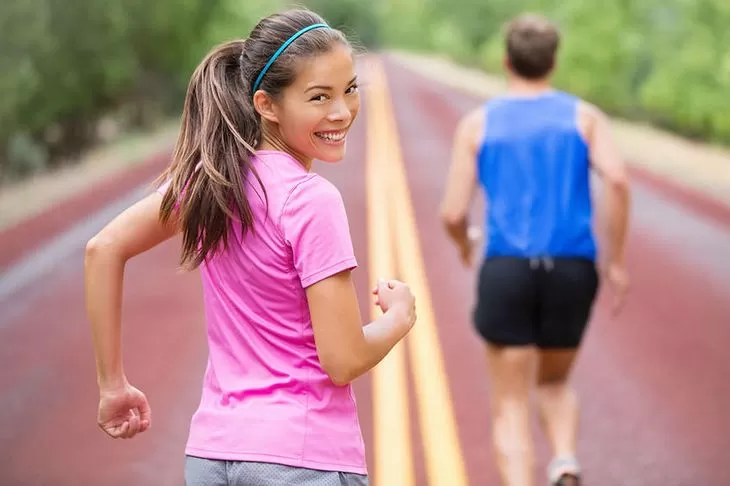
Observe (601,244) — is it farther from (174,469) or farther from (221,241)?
(221,241)

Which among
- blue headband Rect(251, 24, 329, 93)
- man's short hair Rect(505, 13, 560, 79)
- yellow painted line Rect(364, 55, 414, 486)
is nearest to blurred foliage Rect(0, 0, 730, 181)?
yellow painted line Rect(364, 55, 414, 486)

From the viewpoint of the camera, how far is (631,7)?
3155 cm

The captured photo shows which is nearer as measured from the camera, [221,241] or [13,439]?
[221,241]

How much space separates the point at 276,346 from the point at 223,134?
0.43 m

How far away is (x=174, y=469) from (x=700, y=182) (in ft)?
44.7

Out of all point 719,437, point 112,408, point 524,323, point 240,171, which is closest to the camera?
point 240,171

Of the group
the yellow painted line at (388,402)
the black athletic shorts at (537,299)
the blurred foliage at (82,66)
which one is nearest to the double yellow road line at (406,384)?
the yellow painted line at (388,402)

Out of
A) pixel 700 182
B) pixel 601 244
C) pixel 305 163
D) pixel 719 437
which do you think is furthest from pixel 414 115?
pixel 305 163

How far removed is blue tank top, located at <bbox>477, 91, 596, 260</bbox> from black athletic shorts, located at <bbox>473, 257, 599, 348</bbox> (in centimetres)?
6

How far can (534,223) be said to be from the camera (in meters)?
4.87

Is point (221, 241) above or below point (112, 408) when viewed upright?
above

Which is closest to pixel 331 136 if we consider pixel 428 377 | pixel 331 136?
pixel 331 136

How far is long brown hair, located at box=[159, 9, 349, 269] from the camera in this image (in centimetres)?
241

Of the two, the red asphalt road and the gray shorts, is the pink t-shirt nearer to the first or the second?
the gray shorts
